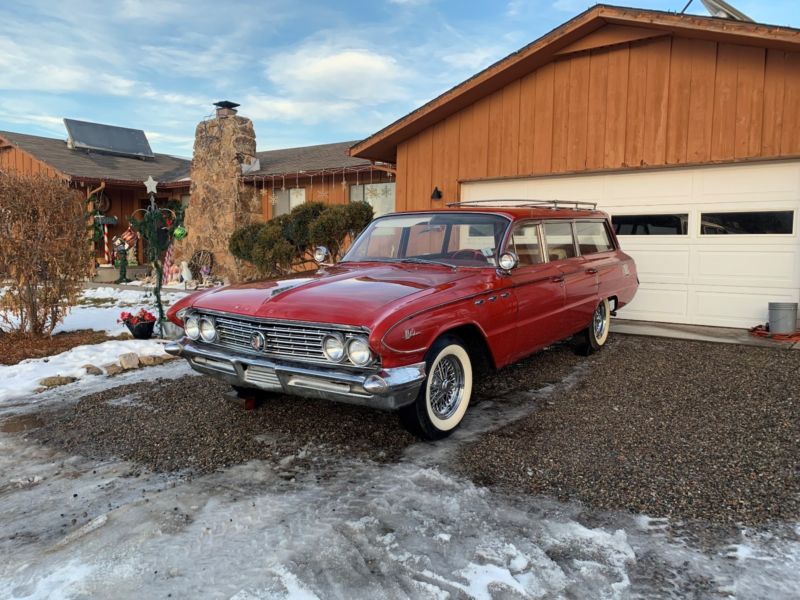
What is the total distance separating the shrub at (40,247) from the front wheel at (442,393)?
5923 millimetres

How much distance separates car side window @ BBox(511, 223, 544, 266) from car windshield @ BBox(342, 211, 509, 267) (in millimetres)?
152

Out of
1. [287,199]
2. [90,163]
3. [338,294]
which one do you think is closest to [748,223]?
[338,294]

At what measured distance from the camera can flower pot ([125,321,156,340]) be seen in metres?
7.70

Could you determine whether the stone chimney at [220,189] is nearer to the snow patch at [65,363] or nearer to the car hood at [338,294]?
the snow patch at [65,363]

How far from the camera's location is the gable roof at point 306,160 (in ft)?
50.3

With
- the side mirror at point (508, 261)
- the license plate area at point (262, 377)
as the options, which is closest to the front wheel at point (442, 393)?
the side mirror at point (508, 261)

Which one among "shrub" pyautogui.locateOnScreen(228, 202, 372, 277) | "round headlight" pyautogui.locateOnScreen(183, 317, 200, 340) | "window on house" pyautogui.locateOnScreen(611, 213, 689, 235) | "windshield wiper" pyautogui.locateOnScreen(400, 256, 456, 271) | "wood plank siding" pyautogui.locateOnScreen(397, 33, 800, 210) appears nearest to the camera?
"round headlight" pyautogui.locateOnScreen(183, 317, 200, 340)

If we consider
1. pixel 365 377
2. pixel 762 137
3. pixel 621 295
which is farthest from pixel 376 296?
pixel 762 137

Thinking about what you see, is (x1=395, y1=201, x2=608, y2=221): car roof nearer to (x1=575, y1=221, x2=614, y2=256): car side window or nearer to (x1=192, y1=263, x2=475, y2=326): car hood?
(x1=575, y1=221, x2=614, y2=256): car side window

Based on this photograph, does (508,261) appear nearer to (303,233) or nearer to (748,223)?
(748,223)

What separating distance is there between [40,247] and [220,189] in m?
9.52

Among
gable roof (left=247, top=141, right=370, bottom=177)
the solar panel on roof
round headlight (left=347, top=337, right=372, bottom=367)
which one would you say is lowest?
round headlight (left=347, top=337, right=372, bottom=367)

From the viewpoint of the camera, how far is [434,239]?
5016mm

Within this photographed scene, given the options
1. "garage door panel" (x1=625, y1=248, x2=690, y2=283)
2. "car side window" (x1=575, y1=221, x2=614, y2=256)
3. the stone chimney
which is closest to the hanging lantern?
the stone chimney
